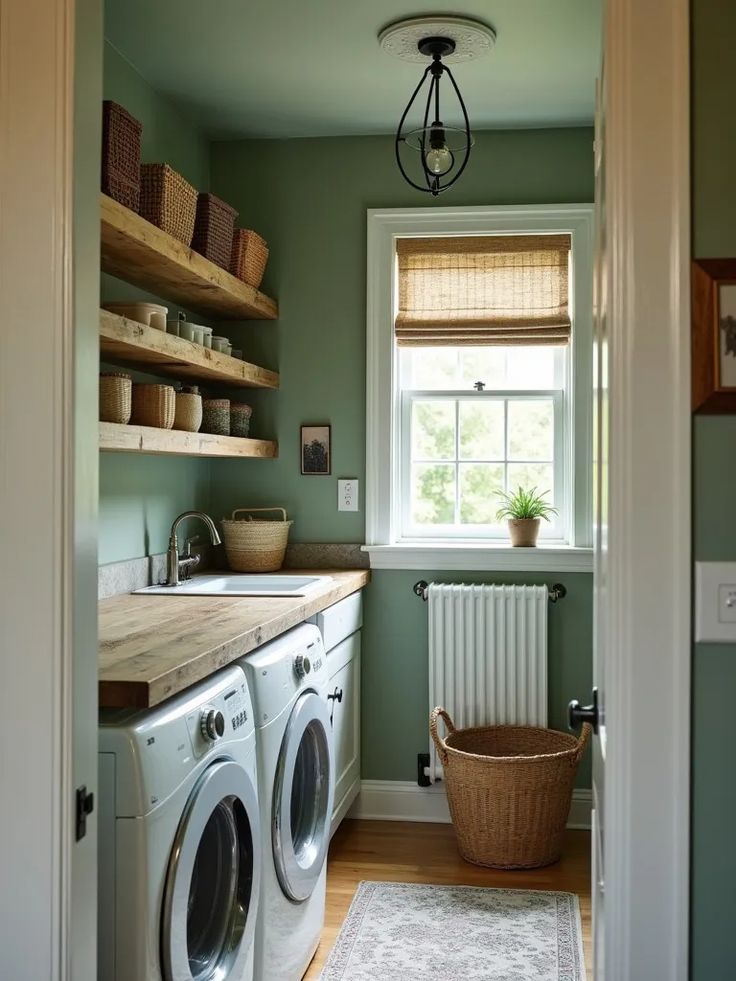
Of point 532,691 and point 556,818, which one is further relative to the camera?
point 532,691

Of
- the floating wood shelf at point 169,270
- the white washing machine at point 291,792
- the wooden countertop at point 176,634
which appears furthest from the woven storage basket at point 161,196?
the white washing machine at point 291,792

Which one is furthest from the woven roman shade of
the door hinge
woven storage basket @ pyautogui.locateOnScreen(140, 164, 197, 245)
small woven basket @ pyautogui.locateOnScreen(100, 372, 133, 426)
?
the door hinge

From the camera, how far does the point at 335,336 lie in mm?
4305

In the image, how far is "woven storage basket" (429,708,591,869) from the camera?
11.9 feet

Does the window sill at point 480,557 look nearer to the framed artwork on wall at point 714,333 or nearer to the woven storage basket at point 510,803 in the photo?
the woven storage basket at point 510,803

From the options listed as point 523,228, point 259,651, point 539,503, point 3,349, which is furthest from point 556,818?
point 3,349

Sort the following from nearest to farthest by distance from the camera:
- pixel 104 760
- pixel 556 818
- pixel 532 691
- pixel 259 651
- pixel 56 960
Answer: pixel 56 960 → pixel 104 760 → pixel 259 651 → pixel 556 818 → pixel 532 691

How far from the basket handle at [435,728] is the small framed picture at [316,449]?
1.07m

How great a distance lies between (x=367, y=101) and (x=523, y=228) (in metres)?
0.80

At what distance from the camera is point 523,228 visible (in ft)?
13.7

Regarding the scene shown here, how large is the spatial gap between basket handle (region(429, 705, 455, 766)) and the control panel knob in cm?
174

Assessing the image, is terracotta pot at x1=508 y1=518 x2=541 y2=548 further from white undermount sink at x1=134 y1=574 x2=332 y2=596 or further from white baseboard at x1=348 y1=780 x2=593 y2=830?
white baseboard at x1=348 y1=780 x2=593 y2=830

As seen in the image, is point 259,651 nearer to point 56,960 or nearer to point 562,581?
point 56,960

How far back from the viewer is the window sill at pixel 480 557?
409 centimetres
